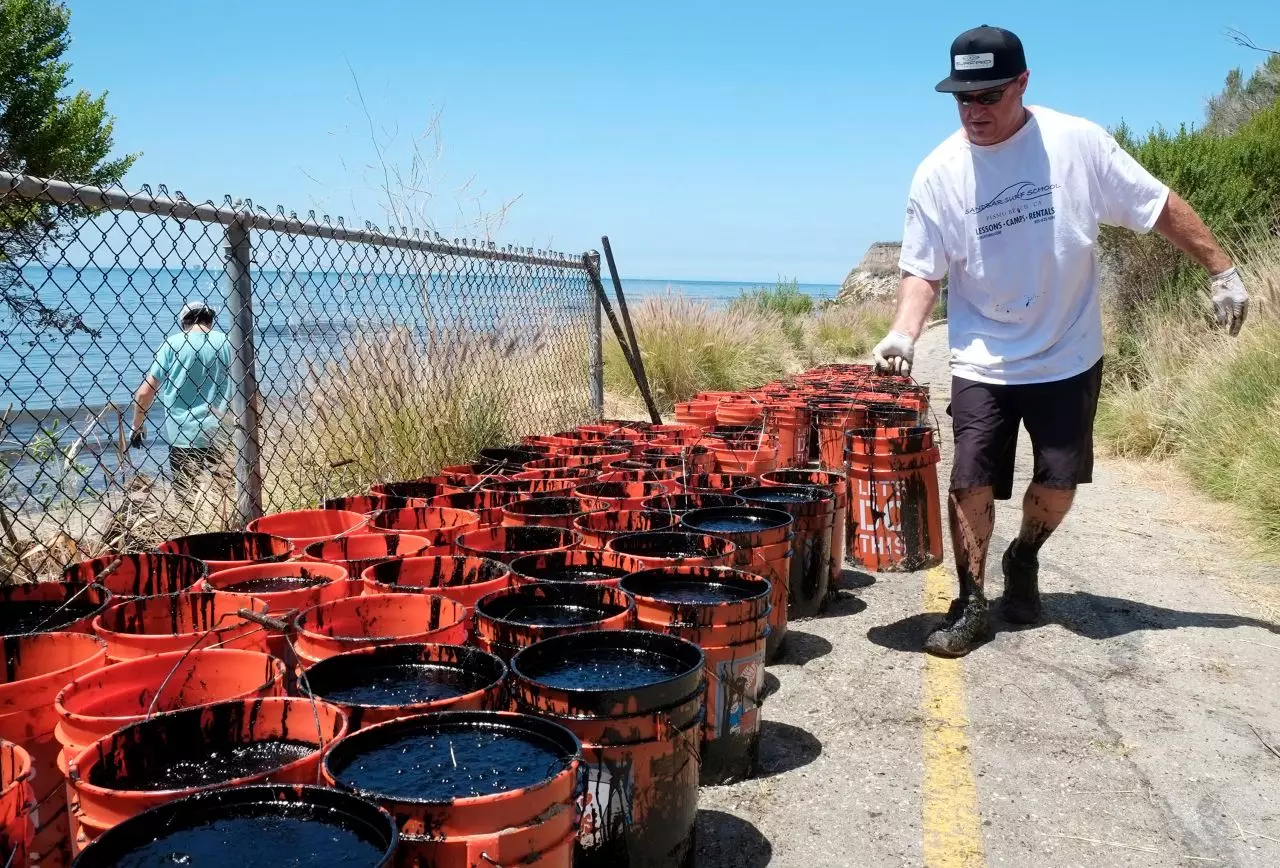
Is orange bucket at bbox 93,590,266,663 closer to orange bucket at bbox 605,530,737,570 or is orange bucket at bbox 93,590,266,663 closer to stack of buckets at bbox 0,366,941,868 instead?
stack of buckets at bbox 0,366,941,868

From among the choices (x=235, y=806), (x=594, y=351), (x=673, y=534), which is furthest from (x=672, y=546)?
(x=594, y=351)

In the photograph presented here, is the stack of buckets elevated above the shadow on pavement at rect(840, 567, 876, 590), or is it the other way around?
the stack of buckets

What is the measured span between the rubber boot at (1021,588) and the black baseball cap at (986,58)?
206cm

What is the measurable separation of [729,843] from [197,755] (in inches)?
58.1

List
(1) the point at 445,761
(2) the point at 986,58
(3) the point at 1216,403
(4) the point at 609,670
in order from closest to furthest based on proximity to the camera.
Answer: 1. (1) the point at 445,761
2. (4) the point at 609,670
3. (2) the point at 986,58
4. (3) the point at 1216,403

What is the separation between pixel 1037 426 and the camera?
14.8 feet

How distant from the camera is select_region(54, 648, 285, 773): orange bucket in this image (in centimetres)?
228

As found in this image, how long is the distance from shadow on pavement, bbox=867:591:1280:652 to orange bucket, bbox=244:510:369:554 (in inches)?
97.3

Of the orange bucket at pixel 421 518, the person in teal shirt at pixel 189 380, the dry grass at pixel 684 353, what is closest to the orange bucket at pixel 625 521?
the orange bucket at pixel 421 518

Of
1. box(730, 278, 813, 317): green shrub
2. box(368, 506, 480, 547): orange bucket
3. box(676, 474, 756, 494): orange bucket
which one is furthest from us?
box(730, 278, 813, 317): green shrub

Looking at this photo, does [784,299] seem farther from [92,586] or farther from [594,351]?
[92,586]

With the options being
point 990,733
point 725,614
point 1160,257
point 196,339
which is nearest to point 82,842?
point 725,614

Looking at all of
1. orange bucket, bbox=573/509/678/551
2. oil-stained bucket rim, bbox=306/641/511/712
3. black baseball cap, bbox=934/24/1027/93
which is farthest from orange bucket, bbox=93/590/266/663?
black baseball cap, bbox=934/24/1027/93

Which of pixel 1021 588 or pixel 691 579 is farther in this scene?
pixel 1021 588
